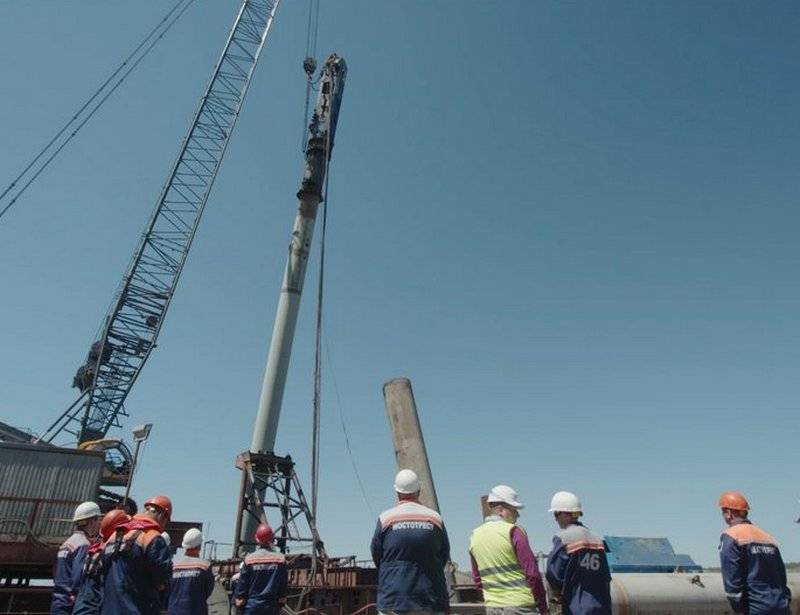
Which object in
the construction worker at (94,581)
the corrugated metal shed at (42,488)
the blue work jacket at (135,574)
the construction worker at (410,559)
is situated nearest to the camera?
the construction worker at (410,559)

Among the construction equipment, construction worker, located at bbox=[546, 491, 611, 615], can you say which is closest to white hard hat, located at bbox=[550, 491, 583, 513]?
construction worker, located at bbox=[546, 491, 611, 615]

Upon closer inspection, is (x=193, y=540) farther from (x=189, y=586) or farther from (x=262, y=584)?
(x=262, y=584)

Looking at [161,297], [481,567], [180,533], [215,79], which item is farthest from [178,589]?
[215,79]

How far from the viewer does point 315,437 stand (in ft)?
55.8

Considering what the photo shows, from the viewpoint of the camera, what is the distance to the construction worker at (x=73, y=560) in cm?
648

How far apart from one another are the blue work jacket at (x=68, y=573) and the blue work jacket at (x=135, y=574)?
Answer: 1888mm

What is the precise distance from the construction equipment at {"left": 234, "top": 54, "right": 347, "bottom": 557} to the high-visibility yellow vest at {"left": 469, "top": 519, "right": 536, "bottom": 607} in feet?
54.0

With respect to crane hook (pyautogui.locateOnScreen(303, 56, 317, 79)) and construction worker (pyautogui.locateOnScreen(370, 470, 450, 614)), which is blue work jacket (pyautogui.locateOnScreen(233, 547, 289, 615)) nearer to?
construction worker (pyautogui.locateOnScreen(370, 470, 450, 614))

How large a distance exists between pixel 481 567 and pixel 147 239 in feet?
120

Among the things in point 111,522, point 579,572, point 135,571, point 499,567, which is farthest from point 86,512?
point 579,572

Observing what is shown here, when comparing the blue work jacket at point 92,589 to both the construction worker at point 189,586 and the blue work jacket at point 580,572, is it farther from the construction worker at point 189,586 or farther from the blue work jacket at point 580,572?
the blue work jacket at point 580,572

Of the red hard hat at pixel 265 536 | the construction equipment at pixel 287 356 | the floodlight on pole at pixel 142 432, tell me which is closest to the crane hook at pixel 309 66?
the construction equipment at pixel 287 356

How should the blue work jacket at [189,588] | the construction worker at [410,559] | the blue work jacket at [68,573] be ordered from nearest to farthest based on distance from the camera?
the construction worker at [410,559], the blue work jacket at [68,573], the blue work jacket at [189,588]

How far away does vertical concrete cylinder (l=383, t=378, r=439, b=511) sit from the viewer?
12.5m
